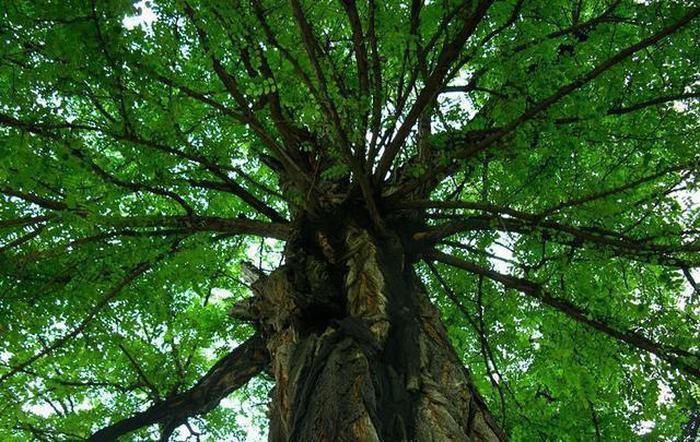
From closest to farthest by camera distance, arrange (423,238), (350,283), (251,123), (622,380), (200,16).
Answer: (200,16)
(251,123)
(350,283)
(423,238)
(622,380)

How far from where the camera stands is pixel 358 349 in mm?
2498

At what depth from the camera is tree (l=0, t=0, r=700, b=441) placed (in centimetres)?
251

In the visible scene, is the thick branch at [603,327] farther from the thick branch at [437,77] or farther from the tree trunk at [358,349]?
the thick branch at [437,77]

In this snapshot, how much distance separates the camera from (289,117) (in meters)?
4.11

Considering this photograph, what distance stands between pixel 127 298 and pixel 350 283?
1.99m

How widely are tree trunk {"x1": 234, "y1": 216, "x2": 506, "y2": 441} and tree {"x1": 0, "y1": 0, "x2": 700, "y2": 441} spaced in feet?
0.05

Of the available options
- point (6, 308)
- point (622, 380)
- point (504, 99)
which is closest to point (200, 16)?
point (504, 99)

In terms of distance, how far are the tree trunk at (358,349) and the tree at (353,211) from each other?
0.01 m

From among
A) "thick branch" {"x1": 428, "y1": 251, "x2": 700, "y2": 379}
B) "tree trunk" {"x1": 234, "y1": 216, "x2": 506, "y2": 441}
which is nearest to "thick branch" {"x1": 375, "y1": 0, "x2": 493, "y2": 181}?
"tree trunk" {"x1": 234, "y1": 216, "x2": 506, "y2": 441}

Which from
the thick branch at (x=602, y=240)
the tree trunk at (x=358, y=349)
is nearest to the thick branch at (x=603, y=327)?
the thick branch at (x=602, y=240)

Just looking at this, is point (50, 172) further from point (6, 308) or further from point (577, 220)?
point (577, 220)

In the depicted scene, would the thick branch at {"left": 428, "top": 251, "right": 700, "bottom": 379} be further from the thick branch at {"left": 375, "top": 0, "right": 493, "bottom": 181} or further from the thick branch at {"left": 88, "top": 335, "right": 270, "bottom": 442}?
the thick branch at {"left": 88, "top": 335, "right": 270, "bottom": 442}

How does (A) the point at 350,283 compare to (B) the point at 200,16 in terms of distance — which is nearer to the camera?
(B) the point at 200,16

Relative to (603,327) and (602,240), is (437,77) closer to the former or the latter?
(602,240)
